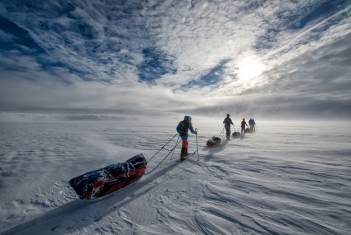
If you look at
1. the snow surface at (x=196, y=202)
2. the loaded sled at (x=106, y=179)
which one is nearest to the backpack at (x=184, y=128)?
the snow surface at (x=196, y=202)

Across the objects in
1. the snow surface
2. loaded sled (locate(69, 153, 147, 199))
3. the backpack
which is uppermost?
the backpack

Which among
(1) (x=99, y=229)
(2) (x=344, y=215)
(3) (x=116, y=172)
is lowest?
(1) (x=99, y=229)

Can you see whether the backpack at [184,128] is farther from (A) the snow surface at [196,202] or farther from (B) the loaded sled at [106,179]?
(B) the loaded sled at [106,179]

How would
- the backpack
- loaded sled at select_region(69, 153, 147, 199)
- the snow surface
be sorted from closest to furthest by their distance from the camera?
the snow surface, loaded sled at select_region(69, 153, 147, 199), the backpack

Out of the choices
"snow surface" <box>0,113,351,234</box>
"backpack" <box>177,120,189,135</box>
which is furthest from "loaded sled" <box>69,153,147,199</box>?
"backpack" <box>177,120,189,135</box>

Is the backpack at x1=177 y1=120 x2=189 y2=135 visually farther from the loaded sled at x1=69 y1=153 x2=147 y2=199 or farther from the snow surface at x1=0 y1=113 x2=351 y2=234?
the loaded sled at x1=69 y1=153 x2=147 y2=199

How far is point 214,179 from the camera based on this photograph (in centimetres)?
597

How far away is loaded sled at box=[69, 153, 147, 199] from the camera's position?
4453 millimetres

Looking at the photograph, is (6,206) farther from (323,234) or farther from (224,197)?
(323,234)

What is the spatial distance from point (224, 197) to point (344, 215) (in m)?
2.66

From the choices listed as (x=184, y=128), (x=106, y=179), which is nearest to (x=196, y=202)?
(x=106, y=179)

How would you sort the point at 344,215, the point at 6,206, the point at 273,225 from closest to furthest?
the point at 273,225
the point at 344,215
the point at 6,206

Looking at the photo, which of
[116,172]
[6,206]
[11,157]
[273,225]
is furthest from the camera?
[11,157]

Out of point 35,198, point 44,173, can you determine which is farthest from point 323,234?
point 44,173
